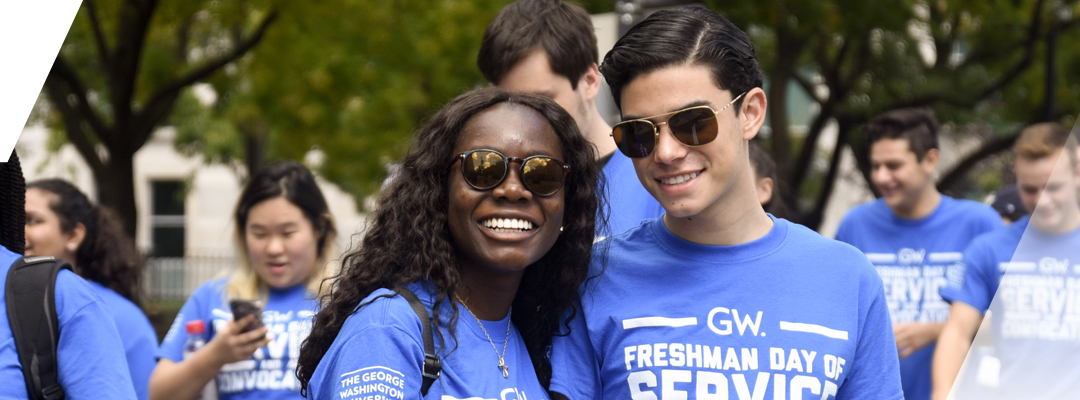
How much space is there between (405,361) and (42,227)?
2744 mm

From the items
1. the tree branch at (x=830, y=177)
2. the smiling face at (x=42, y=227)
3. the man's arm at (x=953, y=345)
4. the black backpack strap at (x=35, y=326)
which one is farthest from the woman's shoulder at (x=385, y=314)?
the tree branch at (x=830, y=177)

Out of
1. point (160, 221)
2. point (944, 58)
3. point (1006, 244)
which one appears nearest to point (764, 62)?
point (944, 58)

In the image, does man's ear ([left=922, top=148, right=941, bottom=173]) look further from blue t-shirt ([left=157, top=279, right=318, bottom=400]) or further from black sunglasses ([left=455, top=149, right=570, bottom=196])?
black sunglasses ([left=455, top=149, right=570, bottom=196])

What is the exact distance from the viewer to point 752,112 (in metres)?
2.46

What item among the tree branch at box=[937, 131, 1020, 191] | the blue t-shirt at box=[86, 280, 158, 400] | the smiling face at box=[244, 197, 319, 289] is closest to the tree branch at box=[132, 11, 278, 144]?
the smiling face at box=[244, 197, 319, 289]

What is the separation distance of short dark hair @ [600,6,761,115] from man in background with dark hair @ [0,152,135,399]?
153 centimetres

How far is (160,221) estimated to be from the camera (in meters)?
32.7

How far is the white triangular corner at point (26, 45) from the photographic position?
85.7 inches

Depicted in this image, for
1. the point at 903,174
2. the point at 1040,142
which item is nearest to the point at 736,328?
the point at 1040,142

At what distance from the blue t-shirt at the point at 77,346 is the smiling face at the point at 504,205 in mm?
1120

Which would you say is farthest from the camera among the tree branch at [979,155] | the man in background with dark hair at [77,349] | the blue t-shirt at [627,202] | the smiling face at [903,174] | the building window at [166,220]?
the building window at [166,220]

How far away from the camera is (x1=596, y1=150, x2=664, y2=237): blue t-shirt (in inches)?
119

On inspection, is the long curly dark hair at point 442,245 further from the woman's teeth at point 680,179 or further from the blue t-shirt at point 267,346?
the blue t-shirt at point 267,346

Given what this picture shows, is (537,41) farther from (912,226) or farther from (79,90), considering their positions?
(79,90)
